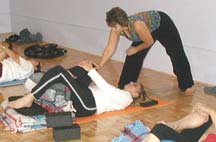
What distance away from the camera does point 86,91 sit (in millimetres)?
3174

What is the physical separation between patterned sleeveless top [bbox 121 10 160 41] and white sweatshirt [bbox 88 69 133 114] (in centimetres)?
59

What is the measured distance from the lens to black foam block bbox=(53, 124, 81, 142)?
9.19 feet

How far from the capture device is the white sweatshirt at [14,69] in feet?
13.5

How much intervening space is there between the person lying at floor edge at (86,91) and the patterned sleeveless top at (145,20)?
1.72ft

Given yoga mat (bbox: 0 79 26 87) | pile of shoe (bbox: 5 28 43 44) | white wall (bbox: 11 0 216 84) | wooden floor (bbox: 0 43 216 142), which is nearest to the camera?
wooden floor (bbox: 0 43 216 142)

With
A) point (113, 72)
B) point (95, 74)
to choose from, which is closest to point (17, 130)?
point (95, 74)

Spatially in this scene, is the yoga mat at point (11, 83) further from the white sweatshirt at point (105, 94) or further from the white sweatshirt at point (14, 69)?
the white sweatshirt at point (105, 94)

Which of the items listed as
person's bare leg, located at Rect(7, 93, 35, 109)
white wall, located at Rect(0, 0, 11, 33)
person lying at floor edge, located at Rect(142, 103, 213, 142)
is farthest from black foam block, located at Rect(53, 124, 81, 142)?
white wall, located at Rect(0, 0, 11, 33)

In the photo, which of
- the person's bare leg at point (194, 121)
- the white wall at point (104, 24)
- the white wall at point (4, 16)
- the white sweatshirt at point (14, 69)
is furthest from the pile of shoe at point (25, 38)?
the person's bare leg at point (194, 121)

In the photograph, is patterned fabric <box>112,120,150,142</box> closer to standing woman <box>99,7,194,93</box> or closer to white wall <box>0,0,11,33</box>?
standing woman <box>99,7,194,93</box>

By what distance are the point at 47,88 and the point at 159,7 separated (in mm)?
2252

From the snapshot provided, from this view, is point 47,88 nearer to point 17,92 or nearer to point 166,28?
point 17,92

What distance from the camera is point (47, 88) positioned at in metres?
3.04

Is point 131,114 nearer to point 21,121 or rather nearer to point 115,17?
point 115,17
